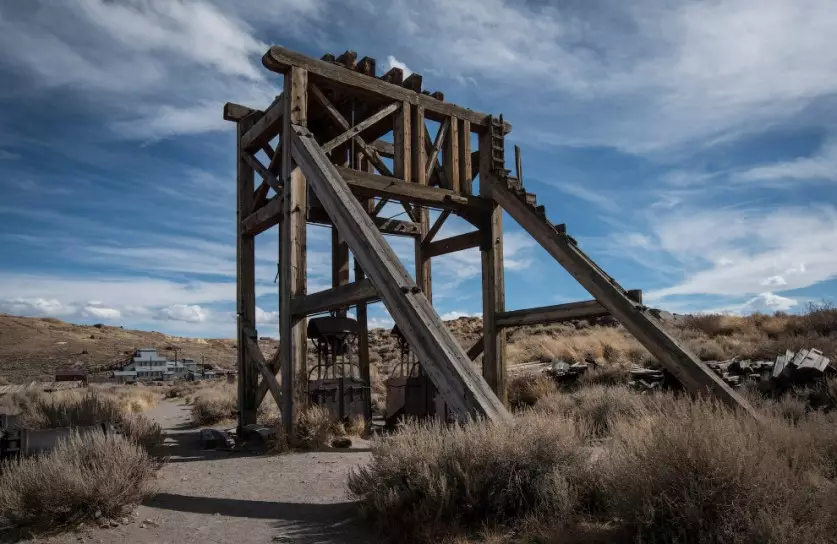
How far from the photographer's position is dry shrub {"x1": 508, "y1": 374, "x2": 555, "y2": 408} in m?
13.4

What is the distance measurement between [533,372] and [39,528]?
12.2 m

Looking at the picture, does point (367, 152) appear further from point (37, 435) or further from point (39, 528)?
point (39, 528)

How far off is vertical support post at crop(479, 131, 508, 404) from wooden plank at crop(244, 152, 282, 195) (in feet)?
12.5

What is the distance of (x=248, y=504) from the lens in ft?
19.8

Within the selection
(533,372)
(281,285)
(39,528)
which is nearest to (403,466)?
(39,528)

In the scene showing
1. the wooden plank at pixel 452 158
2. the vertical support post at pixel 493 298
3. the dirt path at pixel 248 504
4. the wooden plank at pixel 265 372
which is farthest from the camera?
the wooden plank at pixel 452 158

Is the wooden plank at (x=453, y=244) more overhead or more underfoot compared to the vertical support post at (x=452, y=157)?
more underfoot

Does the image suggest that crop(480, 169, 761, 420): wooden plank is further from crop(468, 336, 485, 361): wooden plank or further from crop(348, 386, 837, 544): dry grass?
crop(468, 336, 485, 361): wooden plank

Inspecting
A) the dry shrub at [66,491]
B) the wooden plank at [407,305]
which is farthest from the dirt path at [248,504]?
the wooden plank at [407,305]

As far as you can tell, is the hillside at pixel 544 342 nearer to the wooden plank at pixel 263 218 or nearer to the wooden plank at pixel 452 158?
the wooden plank at pixel 452 158

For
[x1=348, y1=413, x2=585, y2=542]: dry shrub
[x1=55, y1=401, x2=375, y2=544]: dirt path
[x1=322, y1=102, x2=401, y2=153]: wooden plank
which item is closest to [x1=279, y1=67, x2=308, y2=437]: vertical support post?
[x1=322, y1=102, x2=401, y2=153]: wooden plank

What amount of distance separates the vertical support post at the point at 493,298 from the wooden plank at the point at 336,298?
128 inches

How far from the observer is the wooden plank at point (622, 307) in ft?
24.6

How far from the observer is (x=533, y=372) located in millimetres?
15805
